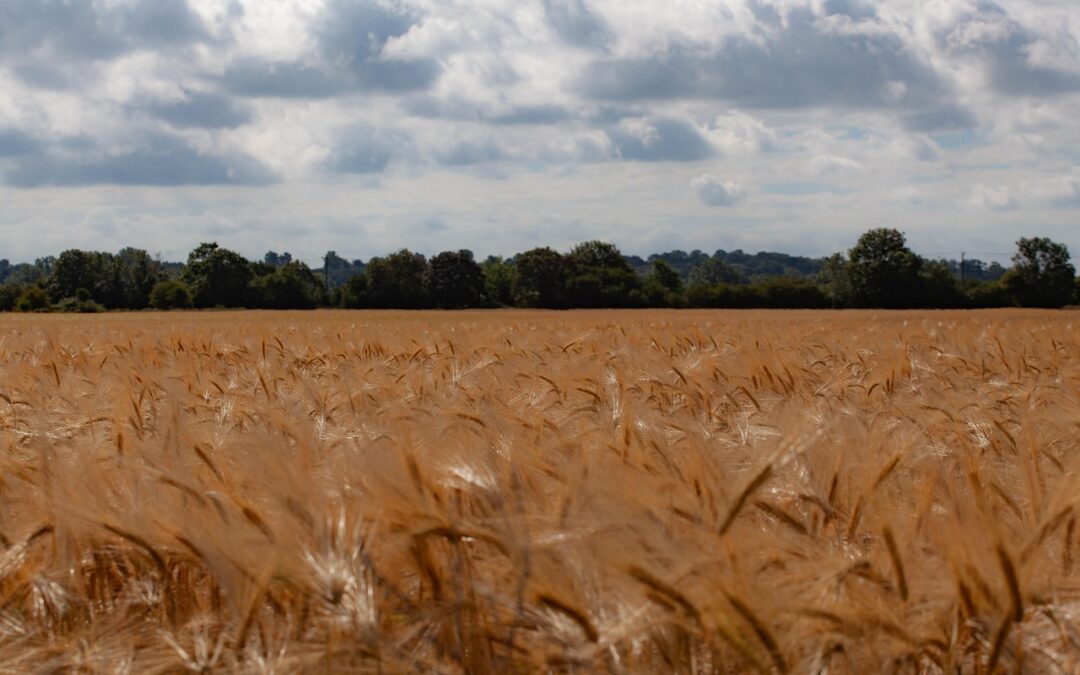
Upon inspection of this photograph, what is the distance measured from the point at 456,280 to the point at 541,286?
949cm

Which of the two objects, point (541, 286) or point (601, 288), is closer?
point (601, 288)

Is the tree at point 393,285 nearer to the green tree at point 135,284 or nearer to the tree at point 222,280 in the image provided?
the tree at point 222,280

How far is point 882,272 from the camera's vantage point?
88.2 metres

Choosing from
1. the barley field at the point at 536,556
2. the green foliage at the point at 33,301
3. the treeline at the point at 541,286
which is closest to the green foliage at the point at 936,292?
the treeline at the point at 541,286

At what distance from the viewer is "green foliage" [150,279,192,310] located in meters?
88.6

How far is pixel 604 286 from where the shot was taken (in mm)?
76375

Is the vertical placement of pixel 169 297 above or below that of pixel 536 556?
above

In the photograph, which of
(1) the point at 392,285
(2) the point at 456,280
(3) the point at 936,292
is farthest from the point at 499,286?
(3) the point at 936,292

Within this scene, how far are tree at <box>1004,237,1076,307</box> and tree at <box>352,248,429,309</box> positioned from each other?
175 ft

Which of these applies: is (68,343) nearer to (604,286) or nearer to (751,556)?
(751,556)

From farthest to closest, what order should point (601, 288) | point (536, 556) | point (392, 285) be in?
1. point (392, 285)
2. point (601, 288)
3. point (536, 556)

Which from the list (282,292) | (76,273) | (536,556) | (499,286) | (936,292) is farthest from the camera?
(76,273)

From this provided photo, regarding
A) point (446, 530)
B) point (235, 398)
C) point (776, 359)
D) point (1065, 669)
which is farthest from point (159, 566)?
A: point (776, 359)

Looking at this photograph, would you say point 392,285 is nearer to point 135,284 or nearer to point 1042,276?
point 135,284
